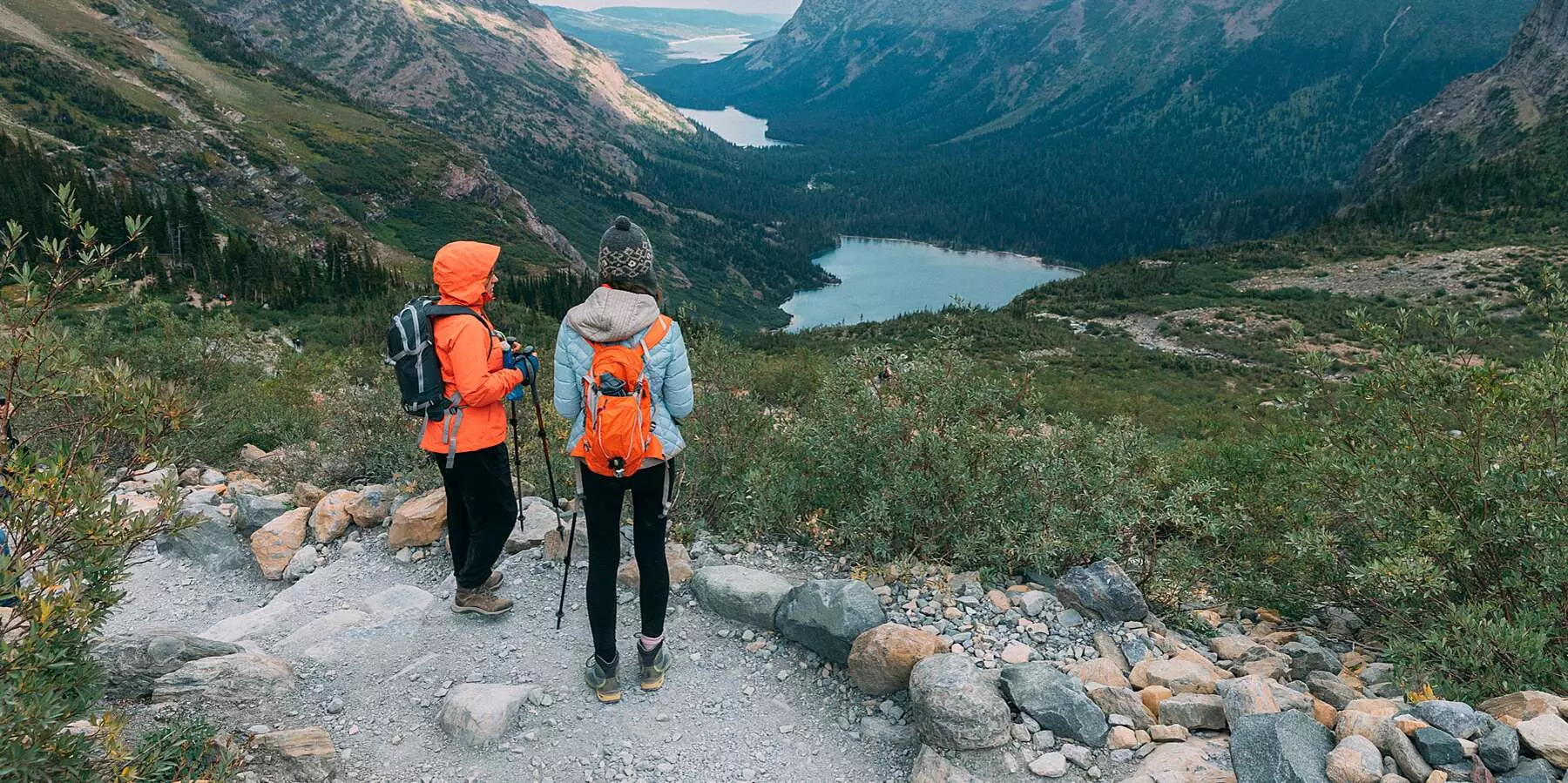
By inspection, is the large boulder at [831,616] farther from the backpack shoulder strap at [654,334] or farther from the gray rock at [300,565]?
the gray rock at [300,565]

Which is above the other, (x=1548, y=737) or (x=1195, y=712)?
(x=1548, y=737)

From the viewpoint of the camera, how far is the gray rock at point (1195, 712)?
383cm

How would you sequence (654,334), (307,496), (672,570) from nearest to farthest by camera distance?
(654,334) → (672,570) → (307,496)

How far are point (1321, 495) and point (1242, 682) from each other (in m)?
2.77

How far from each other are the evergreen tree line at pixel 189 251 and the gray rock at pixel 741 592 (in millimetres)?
48621

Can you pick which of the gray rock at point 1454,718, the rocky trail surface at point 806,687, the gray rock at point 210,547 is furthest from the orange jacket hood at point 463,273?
the gray rock at point 1454,718

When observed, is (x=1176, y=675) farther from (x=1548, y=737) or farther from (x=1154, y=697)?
(x=1548, y=737)

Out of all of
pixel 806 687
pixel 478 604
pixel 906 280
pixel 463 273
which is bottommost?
pixel 906 280

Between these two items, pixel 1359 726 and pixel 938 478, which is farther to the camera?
pixel 938 478

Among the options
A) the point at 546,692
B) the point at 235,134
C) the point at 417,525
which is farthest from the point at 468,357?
the point at 235,134

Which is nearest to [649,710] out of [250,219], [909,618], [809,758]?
[809,758]

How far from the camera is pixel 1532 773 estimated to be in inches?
117

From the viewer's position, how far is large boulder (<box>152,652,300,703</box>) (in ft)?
13.4

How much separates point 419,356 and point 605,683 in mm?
2276
